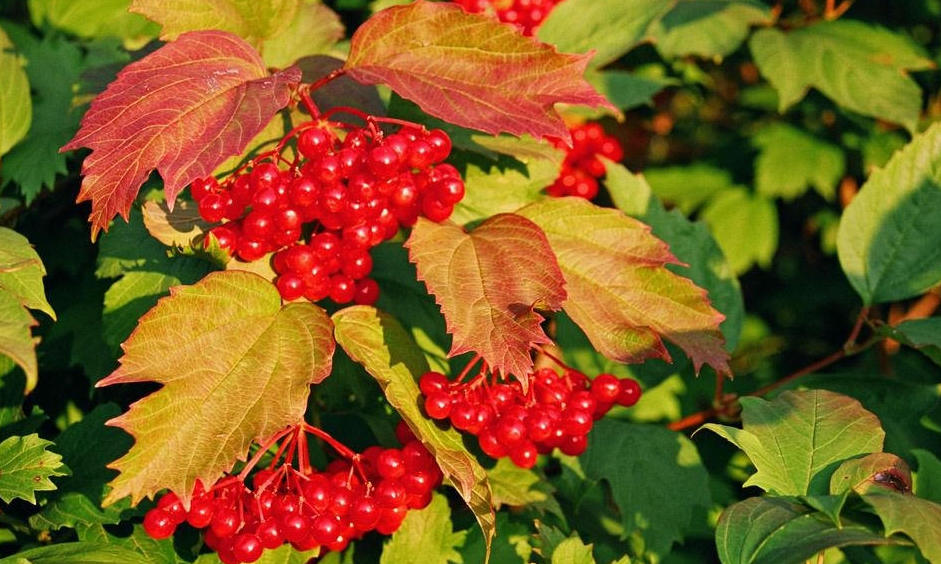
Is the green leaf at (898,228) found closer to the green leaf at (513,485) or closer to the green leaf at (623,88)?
the green leaf at (623,88)

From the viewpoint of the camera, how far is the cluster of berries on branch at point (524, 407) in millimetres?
1458

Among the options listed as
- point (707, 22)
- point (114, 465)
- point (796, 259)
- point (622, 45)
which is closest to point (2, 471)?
point (114, 465)

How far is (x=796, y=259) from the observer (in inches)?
147

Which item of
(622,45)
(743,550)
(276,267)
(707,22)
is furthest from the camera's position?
(707,22)

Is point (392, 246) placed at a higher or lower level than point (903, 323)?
higher

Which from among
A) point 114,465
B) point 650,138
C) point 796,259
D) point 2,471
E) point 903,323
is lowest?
point 796,259

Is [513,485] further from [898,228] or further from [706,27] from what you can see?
[706,27]

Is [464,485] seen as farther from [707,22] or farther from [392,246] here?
[707,22]

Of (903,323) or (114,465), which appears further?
(903,323)

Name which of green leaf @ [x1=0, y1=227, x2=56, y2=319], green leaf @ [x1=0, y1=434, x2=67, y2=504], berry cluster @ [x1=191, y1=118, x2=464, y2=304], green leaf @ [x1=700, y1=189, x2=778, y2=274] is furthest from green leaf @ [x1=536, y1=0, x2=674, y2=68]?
green leaf @ [x1=0, y1=434, x2=67, y2=504]

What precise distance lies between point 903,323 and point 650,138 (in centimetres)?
192

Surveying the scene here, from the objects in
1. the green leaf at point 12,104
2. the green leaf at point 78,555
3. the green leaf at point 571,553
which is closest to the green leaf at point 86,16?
the green leaf at point 12,104

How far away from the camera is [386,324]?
4.90ft

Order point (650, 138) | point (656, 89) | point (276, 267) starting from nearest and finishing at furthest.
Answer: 1. point (276, 267)
2. point (656, 89)
3. point (650, 138)
